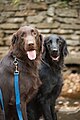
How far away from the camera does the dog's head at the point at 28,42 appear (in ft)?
15.6

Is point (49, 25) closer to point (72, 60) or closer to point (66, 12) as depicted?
point (66, 12)

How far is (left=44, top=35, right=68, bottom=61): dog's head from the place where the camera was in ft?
19.8

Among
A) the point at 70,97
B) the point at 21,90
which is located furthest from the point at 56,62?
the point at 70,97

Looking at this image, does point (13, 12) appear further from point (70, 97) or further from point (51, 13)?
point (70, 97)

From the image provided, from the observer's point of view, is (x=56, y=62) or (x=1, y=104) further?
(x=56, y=62)

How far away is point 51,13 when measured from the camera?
1038 cm

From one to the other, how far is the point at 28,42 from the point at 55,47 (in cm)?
138

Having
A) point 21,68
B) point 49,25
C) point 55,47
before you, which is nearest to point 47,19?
point 49,25

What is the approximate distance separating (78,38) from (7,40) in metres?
1.83

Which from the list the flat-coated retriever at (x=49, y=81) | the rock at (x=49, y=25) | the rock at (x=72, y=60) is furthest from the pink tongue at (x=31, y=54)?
the rock at (x=49, y=25)

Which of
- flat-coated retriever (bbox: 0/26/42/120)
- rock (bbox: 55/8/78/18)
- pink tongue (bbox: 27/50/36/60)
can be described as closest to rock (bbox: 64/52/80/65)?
rock (bbox: 55/8/78/18)

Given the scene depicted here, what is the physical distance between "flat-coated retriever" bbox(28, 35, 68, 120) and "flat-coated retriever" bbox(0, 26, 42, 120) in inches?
38.3

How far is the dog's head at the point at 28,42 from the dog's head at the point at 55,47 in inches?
42.0

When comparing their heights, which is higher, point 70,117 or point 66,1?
point 66,1
